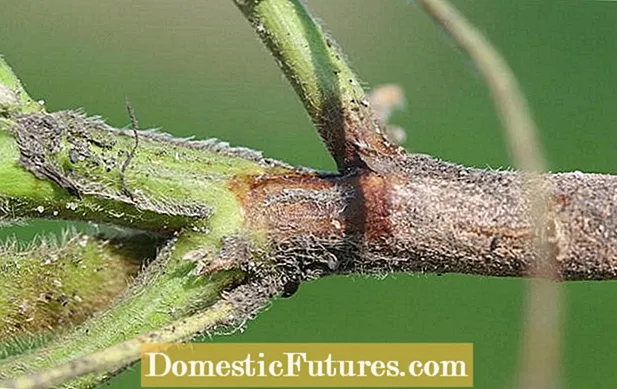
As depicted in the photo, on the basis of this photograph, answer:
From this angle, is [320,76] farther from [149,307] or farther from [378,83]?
[378,83]

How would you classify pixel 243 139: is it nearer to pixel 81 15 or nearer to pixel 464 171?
pixel 81 15

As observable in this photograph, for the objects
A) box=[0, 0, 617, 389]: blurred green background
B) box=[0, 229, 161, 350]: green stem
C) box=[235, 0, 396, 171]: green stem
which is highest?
box=[0, 0, 617, 389]: blurred green background

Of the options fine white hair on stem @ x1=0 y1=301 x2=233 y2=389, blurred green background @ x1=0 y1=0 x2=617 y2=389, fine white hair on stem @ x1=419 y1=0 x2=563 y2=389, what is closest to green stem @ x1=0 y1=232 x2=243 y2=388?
fine white hair on stem @ x1=0 y1=301 x2=233 y2=389

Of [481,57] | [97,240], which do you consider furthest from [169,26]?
[481,57]

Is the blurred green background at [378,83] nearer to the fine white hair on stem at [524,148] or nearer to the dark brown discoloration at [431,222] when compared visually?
the dark brown discoloration at [431,222]

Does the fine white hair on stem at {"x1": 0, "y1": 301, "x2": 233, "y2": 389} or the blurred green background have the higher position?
the blurred green background

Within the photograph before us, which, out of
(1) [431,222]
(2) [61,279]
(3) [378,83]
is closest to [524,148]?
(1) [431,222]

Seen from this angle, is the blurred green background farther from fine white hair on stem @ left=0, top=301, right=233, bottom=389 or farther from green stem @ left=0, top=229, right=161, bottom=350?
fine white hair on stem @ left=0, top=301, right=233, bottom=389
